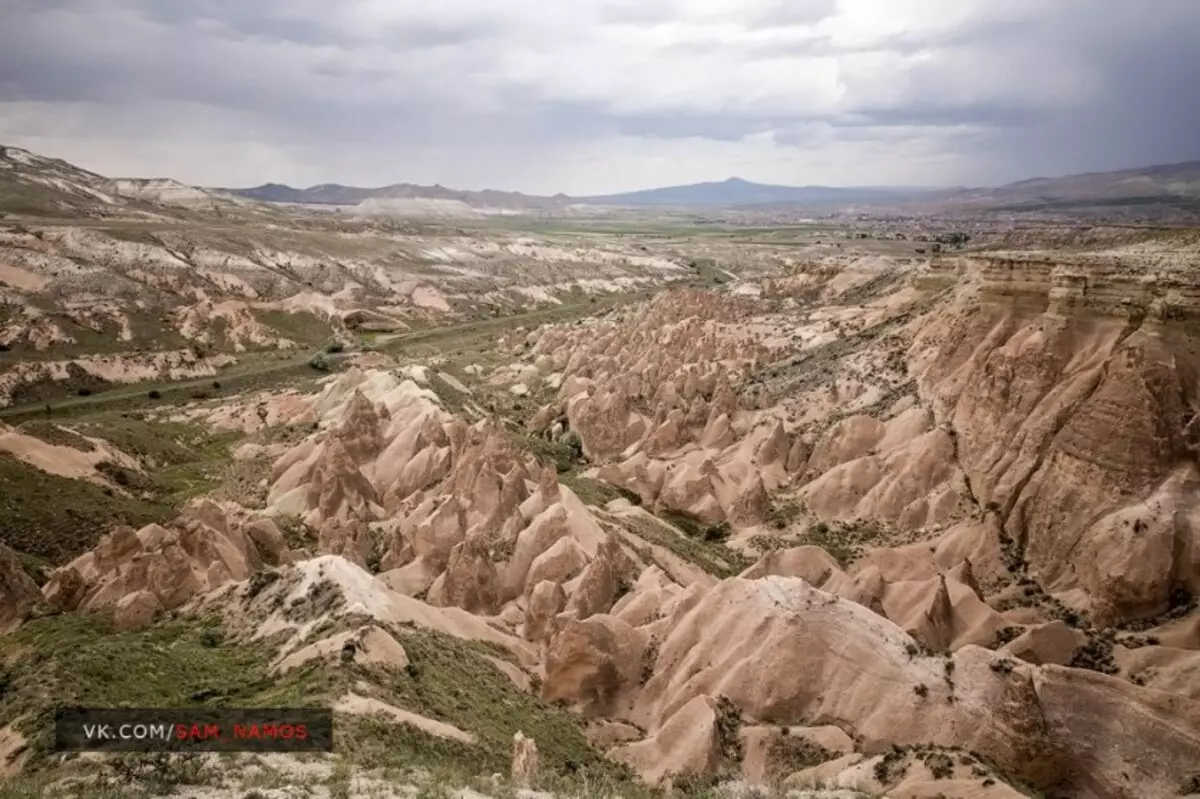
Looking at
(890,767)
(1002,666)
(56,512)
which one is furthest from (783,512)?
(56,512)

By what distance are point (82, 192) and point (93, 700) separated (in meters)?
150

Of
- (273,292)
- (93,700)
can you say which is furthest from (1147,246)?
(273,292)

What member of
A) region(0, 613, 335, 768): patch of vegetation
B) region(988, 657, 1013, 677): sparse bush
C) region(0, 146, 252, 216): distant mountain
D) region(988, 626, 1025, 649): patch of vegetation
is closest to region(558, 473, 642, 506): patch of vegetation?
region(988, 626, 1025, 649): patch of vegetation

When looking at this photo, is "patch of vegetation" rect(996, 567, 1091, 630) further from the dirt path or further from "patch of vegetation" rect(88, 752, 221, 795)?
the dirt path

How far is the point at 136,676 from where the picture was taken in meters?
19.2

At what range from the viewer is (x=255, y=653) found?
A: 2142cm

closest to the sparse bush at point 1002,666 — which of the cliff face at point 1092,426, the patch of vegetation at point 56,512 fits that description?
the cliff face at point 1092,426

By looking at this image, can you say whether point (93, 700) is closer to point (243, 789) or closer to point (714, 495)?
point (243, 789)

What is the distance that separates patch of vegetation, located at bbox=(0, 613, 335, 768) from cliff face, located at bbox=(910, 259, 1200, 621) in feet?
91.4

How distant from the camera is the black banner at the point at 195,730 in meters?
15.5

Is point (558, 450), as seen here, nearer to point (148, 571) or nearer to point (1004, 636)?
point (148, 571)

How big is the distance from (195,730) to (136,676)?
3999mm

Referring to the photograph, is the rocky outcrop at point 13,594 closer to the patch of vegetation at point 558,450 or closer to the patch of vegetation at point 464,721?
the patch of vegetation at point 464,721

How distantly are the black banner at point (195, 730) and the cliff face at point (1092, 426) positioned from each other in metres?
27.4
